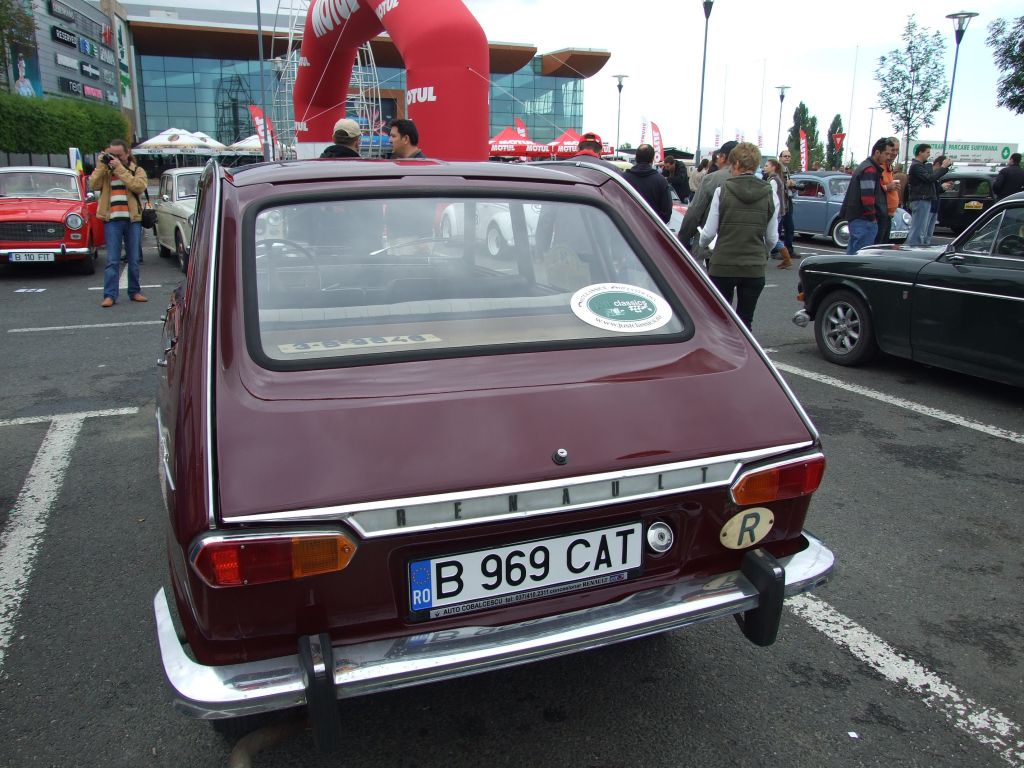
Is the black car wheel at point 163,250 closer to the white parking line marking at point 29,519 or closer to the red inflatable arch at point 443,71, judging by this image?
the red inflatable arch at point 443,71

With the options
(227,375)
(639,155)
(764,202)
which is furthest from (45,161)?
(227,375)

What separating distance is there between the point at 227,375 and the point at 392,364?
400mm

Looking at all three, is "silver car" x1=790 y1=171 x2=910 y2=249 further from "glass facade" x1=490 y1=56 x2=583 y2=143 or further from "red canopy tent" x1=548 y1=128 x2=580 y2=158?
"glass facade" x1=490 y1=56 x2=583 y2=143

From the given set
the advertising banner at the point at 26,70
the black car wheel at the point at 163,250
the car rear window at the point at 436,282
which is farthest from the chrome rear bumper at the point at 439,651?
the advertising banner at the point at 26,70

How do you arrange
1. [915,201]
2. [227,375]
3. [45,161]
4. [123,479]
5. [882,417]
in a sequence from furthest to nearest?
1. [45,161]
2. [915,201]
3. [882,417]
4. [123,479]
5. [227,375]

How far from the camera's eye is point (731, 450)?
1.91m

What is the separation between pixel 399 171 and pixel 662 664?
1841 mm

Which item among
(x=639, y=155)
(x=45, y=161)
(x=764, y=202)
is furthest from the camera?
(x=45, y=161)

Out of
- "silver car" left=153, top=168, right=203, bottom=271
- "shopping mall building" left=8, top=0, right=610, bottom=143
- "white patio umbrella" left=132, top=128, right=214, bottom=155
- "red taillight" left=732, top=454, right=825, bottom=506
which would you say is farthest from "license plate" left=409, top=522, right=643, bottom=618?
"shopping mall building" left=8, top=0, right=610, bottom=143

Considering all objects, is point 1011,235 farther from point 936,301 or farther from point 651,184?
point 651,184

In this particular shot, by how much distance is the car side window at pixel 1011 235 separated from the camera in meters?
5.20

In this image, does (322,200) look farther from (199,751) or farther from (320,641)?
(199,751)

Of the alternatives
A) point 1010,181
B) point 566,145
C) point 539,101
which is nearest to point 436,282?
point 1010,181

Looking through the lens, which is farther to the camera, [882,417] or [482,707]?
[882,417]
